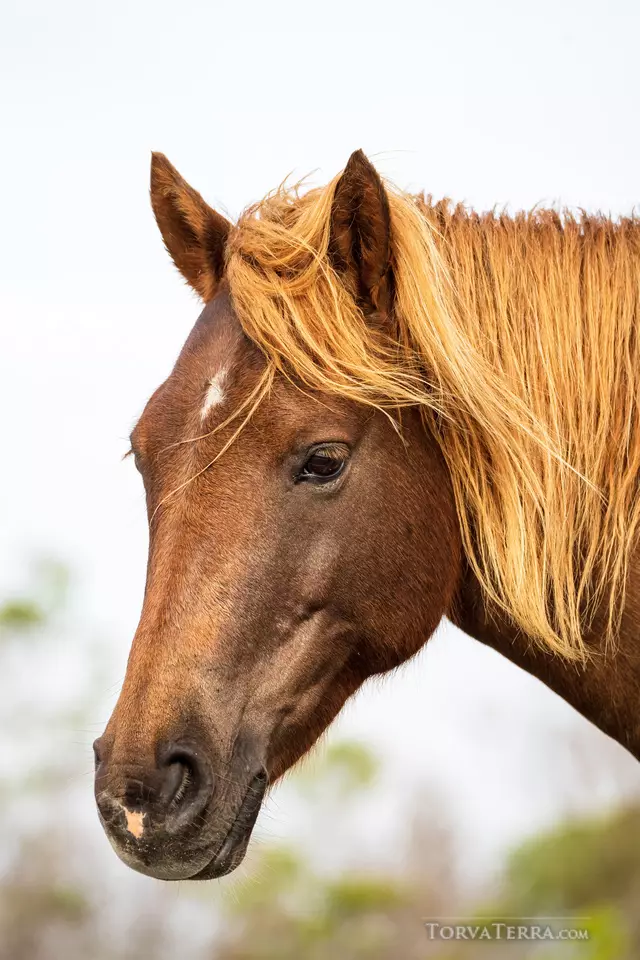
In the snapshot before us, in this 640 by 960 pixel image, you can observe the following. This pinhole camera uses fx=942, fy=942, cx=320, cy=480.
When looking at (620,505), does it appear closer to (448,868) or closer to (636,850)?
(448,868)

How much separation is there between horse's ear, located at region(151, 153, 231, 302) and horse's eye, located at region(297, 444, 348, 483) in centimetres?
96

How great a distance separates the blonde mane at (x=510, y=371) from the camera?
117 inches

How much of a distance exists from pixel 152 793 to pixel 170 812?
0.26ft

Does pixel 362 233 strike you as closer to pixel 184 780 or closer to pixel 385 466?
pixel 385 466

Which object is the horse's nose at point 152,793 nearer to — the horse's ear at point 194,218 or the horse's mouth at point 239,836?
the horse's mouth at point 239,836

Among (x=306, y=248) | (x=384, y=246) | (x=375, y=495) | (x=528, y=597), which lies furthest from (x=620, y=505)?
(x=306, y=248)

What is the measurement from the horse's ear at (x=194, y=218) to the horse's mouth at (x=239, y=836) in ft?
5.91

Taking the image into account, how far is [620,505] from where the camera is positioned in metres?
2.97

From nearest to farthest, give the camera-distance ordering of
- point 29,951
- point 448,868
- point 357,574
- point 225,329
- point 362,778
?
1. point 357,574
2. point 225,329
3. point 29,951
4. point 448,868
5. point 362,778

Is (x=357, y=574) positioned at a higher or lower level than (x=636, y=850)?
higher

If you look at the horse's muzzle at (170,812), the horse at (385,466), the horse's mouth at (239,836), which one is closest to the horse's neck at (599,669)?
the horse at (385,466)

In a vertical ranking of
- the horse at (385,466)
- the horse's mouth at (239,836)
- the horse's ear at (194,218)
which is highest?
the horse's ear at (194,218)

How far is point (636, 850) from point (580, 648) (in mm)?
11971

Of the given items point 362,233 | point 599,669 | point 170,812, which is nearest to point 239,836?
point 170,812
